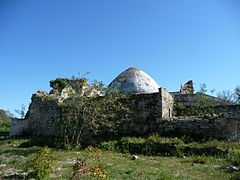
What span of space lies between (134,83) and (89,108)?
578 cm

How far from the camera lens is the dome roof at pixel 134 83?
47.1 feet

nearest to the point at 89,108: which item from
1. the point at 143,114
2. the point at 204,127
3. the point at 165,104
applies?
the point at 143,114

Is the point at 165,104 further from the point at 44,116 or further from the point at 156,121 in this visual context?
the point at 44,116

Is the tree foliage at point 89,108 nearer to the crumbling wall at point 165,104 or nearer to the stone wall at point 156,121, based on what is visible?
the stone wall at point 156,121

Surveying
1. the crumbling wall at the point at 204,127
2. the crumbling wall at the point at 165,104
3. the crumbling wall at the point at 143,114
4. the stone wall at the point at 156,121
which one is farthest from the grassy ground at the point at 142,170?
the crumbling wall at the point at 165,104

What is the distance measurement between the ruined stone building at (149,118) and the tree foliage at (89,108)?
75 cm

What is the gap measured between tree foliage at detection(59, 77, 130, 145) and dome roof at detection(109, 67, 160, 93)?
3.20 metres

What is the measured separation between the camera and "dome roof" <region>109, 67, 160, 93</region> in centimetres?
1437

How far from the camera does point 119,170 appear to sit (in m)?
5.42

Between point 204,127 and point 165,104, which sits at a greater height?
point 165,104

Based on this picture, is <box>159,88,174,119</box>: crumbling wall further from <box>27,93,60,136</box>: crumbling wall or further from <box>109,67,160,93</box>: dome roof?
<box>27,93,60,136</box>: crumbling wall

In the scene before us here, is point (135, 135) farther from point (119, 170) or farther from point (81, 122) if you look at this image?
point (119, 170)

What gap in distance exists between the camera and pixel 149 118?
34.2ft

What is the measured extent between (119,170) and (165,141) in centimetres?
357
